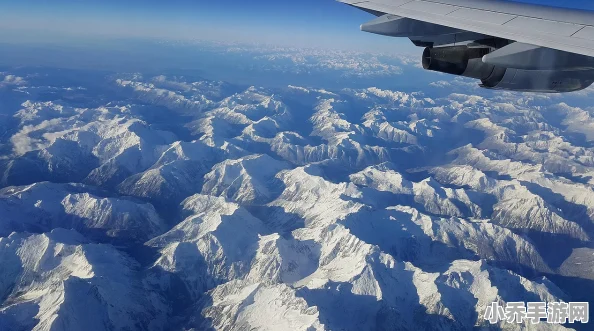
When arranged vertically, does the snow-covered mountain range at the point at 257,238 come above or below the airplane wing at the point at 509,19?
below

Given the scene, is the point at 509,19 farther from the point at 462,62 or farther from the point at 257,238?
the point at 257,238

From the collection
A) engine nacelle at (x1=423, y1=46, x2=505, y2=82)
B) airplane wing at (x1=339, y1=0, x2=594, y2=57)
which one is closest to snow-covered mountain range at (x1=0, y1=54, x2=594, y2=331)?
engine nacelle at (x1=423, y1=46, x2=505, y2=82)

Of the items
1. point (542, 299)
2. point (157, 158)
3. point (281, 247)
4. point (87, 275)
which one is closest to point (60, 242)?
point (87, 275)

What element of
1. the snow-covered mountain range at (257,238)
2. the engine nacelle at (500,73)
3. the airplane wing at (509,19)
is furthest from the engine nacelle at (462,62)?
the snow-covered mountain range at (257,238)

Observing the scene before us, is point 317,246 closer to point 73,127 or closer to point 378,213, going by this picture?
point 378,213

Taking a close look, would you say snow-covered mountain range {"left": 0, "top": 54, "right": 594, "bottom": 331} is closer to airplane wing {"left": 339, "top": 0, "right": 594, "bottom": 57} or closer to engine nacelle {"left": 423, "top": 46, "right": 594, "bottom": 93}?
engine nacelle {"left": 423, "top": 46, "right": 594, "bottom": 93}

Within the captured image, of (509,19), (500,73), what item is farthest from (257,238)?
(509,19)

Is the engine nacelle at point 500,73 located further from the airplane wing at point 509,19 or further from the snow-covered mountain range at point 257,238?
the snow-covered mountain range at point 257,238
